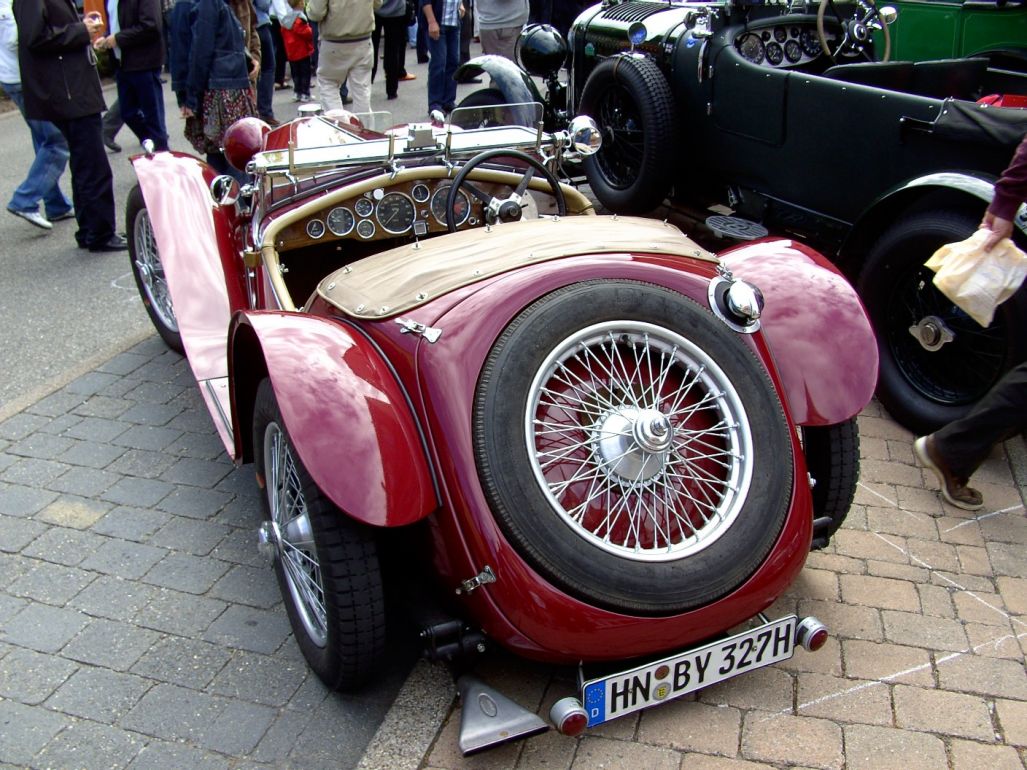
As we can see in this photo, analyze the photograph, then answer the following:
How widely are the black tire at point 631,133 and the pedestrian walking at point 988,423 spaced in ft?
7.81

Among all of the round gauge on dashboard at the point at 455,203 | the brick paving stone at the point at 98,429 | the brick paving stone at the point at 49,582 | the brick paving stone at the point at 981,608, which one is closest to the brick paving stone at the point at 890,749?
the brick paving stone at the point at 981,608

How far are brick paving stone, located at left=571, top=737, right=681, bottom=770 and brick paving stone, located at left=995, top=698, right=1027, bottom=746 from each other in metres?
0.83

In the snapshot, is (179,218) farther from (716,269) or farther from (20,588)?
(716,269)

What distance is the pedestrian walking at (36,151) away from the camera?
648cm

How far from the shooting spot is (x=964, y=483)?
3535 millimetres

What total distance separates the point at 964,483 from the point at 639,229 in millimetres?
1603

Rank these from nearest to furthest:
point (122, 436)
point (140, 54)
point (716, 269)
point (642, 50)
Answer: point (716, 269)
point (122, 436)
point (642, 50)
point (140, 54)

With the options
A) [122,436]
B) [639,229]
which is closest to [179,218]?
[122,436]

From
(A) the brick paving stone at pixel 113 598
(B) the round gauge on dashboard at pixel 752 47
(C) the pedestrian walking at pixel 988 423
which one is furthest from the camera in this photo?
(B) the round gauge on dashboard at pixel 752 47

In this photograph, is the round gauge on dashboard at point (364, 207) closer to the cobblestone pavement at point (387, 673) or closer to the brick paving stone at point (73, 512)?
the cobblestone pavement at point (387, 673)

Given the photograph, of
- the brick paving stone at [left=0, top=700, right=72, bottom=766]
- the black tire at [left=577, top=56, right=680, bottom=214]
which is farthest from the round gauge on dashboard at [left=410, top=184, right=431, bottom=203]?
the black tire at [left=577, top=56, right=680, bottom=214]

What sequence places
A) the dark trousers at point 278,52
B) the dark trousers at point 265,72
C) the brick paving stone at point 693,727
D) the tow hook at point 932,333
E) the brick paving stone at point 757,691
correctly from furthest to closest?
1. the dark trousers at point 278,52
2. the dark trousers at point 265,72
3. the tow hook at point 932,333
4. the brick paving stone at point 757,691
5. the brick paving stone at point 693,727

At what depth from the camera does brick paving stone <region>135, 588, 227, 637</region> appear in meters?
2.97

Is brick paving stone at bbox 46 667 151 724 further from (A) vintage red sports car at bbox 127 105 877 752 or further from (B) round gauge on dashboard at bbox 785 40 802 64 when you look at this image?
(B) round gauge on dashboard at bbox 785 40 802 64
